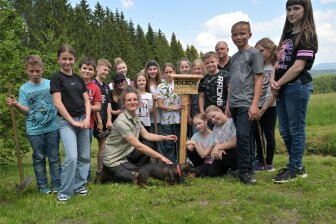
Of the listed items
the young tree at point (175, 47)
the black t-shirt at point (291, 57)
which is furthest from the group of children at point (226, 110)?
the young tree at point (175, 47)

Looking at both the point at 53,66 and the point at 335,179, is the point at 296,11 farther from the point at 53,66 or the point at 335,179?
the point at 53,66

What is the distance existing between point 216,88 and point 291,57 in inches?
75.7

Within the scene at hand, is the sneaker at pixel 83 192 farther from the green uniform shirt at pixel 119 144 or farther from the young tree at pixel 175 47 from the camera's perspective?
the young tree at pixel 175 47

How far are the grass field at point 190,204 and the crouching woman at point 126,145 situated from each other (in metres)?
Result: 0.38

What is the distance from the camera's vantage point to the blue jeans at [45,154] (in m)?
5.93

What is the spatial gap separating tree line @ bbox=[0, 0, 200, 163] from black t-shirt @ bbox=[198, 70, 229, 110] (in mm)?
3900

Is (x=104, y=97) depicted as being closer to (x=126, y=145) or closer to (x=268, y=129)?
(x=126, y=145)

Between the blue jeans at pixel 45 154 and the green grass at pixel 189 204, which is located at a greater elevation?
the blue jeans at pixel 45 154

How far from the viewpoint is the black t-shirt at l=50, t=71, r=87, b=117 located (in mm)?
5488

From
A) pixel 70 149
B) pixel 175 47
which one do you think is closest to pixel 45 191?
pixel 70 149

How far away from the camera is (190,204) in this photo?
503 cm

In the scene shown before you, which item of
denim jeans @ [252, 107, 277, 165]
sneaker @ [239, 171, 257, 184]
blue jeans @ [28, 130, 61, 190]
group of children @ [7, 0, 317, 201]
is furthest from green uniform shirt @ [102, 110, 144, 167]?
denim jeans @ [252, 107, 277, 165]

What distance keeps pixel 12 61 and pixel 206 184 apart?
941 cm

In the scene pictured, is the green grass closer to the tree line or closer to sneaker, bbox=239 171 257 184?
sneaker, bbox=239 171 257 184
